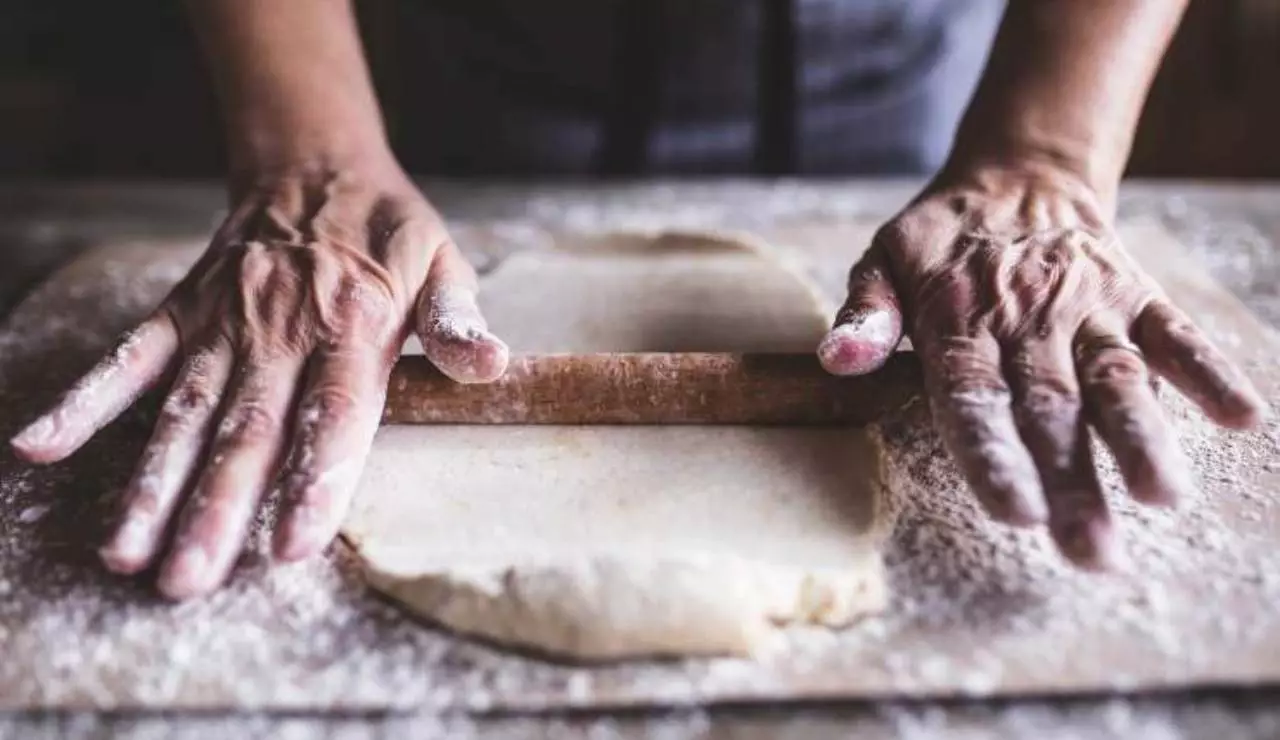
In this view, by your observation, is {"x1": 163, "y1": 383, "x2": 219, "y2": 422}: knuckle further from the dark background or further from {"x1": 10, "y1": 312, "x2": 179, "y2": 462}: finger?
the dark background

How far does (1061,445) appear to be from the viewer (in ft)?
3.13

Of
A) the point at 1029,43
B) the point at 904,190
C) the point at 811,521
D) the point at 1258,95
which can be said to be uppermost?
the point at 1029,43

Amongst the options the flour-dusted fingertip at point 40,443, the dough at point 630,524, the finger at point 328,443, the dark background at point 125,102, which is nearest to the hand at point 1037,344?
the dough at point 630,524

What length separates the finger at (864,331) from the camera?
1087 millimetres

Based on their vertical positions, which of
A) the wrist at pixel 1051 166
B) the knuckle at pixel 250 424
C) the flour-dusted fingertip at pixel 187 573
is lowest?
the flour-dusted fingertip at pixel 187 573

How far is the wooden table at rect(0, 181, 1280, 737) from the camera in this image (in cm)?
85

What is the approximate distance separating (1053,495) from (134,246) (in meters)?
1.24

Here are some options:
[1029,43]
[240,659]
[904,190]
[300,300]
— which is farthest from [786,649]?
[904,190]

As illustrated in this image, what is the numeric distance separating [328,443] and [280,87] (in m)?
0.55

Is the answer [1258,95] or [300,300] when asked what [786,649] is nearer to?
[300,300]

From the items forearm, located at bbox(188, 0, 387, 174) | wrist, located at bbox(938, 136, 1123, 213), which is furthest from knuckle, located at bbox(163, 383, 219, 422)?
wrist, located at bbox(938, 136, 1123, 213)

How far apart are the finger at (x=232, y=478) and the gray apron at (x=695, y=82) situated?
2.61 feet

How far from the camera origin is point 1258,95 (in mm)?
2943

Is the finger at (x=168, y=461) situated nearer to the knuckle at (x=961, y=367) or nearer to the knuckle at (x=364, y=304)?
the knuckle at (x=364, y=304)
